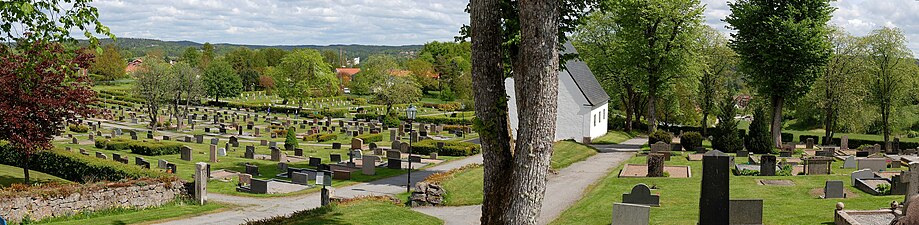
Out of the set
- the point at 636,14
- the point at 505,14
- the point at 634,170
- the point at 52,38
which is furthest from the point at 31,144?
the point at 636,14

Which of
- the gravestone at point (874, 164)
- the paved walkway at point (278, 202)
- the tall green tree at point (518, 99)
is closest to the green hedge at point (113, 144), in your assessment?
the paved walkway at point (278, 202)

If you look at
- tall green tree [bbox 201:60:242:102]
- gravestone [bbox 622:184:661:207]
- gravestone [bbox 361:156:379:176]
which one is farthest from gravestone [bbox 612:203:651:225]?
tall green tree [bbox 201:60:242:102]

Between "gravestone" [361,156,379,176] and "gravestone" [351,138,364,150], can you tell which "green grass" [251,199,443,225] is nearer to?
"gravestone" [361,156,379,176]

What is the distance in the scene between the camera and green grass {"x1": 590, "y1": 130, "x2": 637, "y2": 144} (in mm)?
45578

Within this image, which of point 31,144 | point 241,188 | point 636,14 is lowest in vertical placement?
point 241,188

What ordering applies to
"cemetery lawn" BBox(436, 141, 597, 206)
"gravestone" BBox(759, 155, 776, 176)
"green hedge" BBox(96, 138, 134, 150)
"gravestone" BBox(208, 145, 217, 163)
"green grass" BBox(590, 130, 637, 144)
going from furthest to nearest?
"green grass" BBox(590, 130, 637, 144) < "green hedge" BBox(96, 138, 134, 150) < "gravestone" BBox(208, 145, 217, 163) < "gravestone" BBox(759, 155, 776, 176) < "cemetery lawn" BBox(436, 141, 597, 206)

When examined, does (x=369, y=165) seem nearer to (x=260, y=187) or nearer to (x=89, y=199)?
(x=260, y=187)

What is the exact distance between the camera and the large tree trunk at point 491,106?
9.84 meters

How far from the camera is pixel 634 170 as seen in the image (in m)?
28.7

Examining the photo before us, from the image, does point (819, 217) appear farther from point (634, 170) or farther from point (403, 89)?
point (403, 89)

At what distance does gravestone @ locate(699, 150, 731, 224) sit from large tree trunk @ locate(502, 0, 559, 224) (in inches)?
170

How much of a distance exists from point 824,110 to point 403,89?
133 ft

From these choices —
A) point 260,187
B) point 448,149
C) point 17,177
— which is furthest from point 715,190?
point 448,149

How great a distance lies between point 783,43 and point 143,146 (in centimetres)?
3247
